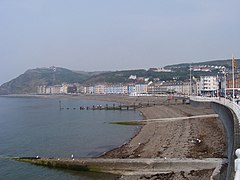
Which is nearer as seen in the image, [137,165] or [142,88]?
[137,165]

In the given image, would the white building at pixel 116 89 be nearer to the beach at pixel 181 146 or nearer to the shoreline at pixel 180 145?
the shoreline at pixel 180 145

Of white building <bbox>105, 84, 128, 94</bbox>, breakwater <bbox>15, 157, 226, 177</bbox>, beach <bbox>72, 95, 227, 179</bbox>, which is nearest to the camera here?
breakwater <bbox>15, 157, 226, 177</bbox>

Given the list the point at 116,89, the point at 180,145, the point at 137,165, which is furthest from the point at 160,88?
the point at 137,165

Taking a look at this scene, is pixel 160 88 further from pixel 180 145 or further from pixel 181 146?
pixel 181 146

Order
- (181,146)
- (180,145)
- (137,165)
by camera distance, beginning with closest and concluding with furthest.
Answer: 1. (137,165)
2. (181,146)
3. (180,145)

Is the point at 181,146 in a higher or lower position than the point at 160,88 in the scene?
lower

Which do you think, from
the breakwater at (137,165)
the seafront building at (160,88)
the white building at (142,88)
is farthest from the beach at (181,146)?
the white building at (142,88)

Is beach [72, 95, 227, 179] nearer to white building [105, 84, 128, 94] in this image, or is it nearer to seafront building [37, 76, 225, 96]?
seafront building [37, 76, 225, 96]

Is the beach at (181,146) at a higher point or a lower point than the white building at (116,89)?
lower

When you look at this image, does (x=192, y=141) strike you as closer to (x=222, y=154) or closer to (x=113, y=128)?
(x=222, y=154)

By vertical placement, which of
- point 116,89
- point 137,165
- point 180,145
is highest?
point 116,89

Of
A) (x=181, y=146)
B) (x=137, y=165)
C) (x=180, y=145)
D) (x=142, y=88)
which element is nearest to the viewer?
(x=137, y=165)

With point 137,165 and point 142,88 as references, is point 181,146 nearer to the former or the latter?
point 137,165

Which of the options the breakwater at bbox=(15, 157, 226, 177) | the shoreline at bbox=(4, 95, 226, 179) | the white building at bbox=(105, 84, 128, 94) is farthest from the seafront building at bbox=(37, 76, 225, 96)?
the breakwater at bbox=(15, 157, 226, 177)
